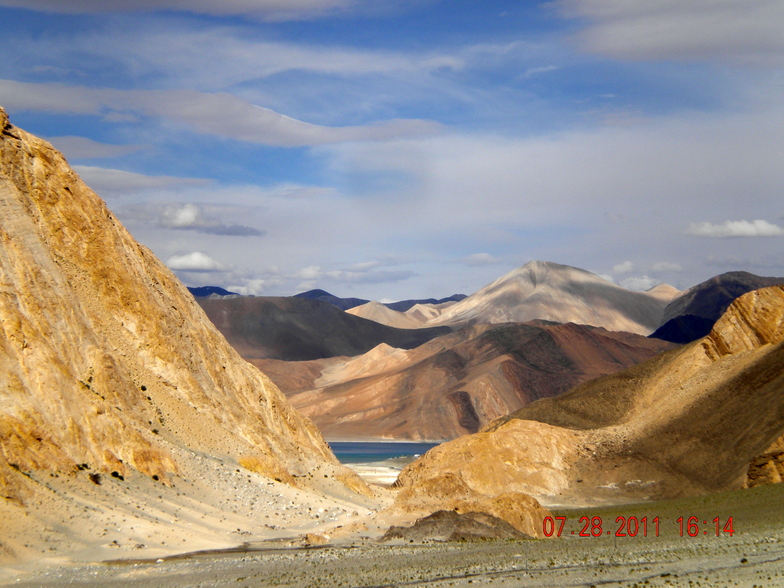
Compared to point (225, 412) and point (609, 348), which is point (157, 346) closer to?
point (225, 412)

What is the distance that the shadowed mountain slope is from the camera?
5620 inches

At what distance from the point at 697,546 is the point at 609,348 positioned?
474 ft

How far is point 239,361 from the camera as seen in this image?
49375 millimetres

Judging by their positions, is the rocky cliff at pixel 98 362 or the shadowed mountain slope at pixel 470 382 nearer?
the rocky cliff at pixel 98 362

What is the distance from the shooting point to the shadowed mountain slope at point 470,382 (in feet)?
468

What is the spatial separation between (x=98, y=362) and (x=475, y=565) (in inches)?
724

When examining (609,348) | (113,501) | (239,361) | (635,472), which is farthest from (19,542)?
(609,348)

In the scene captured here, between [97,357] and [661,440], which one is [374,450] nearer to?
[661,440]

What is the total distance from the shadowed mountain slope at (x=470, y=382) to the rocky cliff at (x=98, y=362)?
95.3 metres

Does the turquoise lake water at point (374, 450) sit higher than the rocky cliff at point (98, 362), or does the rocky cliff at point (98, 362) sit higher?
the rocky cliff at point (98, 362)
